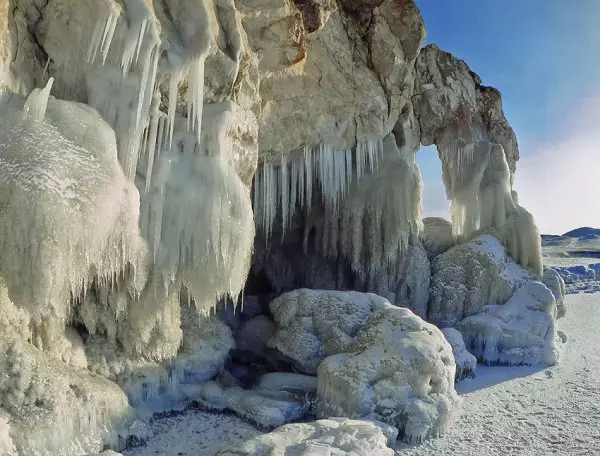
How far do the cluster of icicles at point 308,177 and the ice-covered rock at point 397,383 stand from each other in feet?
13.2

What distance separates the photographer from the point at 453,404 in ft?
23.3

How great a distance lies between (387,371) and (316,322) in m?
2.39

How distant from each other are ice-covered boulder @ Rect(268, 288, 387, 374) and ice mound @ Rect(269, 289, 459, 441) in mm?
17

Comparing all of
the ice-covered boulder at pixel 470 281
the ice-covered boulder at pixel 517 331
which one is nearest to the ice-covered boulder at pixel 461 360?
the ice-covered boulder at pixel 517 331

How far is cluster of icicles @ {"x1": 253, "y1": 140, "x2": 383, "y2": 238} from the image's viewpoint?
10.9 metres

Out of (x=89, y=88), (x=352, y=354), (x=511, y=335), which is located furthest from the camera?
(x=511, y=335)

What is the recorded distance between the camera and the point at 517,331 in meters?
10.6

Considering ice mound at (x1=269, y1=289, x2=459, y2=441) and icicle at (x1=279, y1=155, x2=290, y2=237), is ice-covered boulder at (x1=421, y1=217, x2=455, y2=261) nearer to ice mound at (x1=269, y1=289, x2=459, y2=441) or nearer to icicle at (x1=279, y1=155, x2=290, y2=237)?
icicle at (x1=279, y1=155, x2=290, y2=237)

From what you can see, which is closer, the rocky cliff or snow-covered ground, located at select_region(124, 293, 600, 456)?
the rocky cliff

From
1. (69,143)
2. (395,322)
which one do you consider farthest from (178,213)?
(395,322)

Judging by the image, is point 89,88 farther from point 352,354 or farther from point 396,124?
point 396,124

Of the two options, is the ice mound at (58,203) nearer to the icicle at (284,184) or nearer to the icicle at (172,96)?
the icicle at (172,96)

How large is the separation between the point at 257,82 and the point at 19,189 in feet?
16.0

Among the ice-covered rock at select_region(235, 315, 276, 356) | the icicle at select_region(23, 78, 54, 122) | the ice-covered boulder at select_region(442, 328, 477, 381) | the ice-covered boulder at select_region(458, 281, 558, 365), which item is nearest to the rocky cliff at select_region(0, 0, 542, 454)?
the icicle at select_region(23, 78, 54, 122)
